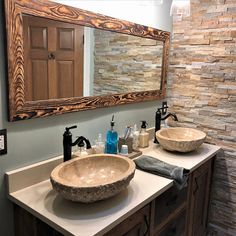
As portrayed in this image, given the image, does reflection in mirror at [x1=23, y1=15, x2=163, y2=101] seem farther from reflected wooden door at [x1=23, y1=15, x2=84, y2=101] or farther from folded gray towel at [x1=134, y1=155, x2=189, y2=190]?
folded gray towel at [x1=134, y1=155, x2=189, y2=190]

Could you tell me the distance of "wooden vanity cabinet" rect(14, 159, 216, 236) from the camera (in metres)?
1.20

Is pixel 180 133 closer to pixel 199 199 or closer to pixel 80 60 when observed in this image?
pixel 199 199

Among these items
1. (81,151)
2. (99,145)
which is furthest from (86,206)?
(99,145)

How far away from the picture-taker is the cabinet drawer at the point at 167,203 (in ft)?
4.71

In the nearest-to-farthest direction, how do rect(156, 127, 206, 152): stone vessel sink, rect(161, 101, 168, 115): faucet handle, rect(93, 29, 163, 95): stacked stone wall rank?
rect(93, 29, 163, 95): stacked stone wall → rect(156, 127, 206, 152): stone vessel sink → rect(161, 101, 168, 115): faucet handle

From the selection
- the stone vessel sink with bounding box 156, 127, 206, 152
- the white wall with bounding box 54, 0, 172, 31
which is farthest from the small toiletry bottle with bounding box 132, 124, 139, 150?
the white wall with bounding box 54, 0, 172, 31

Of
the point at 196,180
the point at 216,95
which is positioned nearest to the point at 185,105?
the point at 216,95

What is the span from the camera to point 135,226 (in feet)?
4.06

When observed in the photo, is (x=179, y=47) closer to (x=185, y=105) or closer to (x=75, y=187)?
(x=185, y=105)

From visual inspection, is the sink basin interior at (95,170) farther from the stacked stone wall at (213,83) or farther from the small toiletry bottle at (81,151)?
the stacked stone wall at (213,83)

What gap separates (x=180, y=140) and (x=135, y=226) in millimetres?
850

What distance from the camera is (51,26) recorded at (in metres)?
1.32

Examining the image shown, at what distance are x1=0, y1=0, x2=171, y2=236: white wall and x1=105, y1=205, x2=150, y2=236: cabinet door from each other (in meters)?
0.57

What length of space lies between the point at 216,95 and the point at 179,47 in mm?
537
